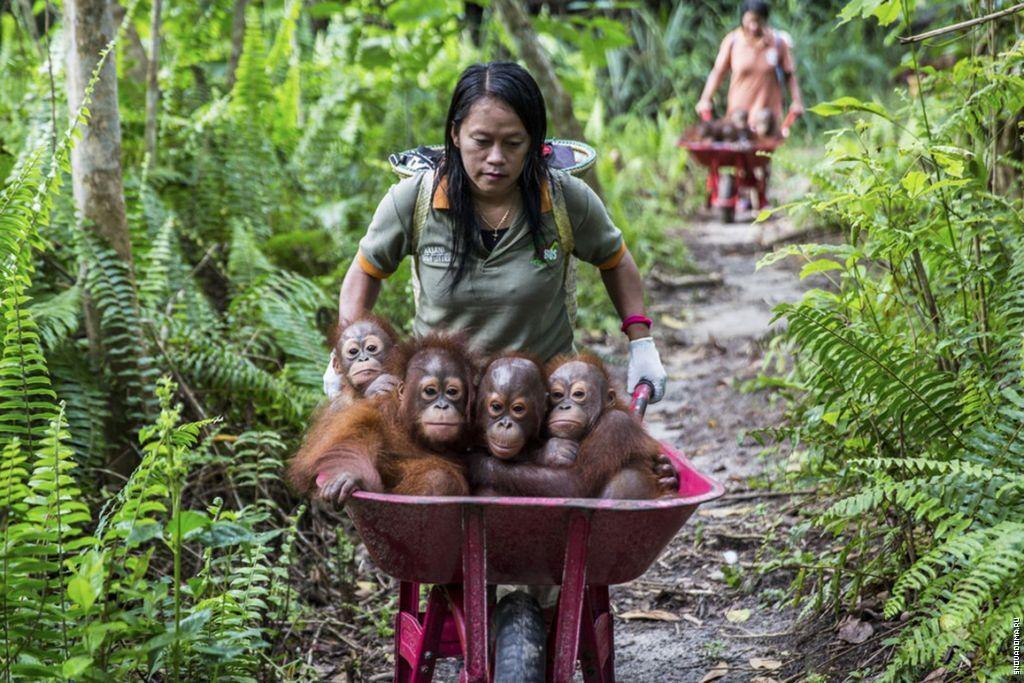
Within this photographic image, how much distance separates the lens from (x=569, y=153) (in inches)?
145

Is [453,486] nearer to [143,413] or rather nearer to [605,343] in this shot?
[143,413]

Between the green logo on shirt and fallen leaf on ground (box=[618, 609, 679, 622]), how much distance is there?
152 centimetres

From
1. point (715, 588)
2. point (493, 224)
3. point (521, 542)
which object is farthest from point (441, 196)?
point (715, 588)

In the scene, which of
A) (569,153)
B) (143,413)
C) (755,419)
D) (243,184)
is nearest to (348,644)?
(143,413)

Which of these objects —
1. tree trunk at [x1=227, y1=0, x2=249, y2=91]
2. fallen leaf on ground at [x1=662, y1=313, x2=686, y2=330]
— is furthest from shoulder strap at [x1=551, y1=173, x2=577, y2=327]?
tree trunk at [x1=227, y1=0, x2=249, y2=91]

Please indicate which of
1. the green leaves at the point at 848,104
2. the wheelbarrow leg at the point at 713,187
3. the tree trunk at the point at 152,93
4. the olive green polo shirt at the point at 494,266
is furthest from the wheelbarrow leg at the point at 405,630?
the wheelbarrow leg at the point at 713,187

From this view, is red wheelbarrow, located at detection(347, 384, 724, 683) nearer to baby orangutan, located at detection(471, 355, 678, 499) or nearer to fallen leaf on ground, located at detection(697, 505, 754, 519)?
baby orangutan, located at detection(471, 355, 678, 499)

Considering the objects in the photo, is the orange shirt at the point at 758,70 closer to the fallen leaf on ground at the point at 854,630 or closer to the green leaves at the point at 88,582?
the fallen leaf on ground at the point at 854,630

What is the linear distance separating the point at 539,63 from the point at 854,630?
4.69 m

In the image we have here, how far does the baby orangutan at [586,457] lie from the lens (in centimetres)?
272

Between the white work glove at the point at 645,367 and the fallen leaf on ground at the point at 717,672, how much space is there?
0.97 m

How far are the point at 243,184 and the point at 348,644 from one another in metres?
3.24

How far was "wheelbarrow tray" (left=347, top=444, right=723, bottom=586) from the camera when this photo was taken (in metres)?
2.40

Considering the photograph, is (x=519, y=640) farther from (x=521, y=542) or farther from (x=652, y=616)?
(x=652, y=616)
